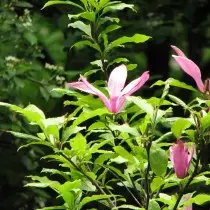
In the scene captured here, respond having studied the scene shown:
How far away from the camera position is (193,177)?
1834mm

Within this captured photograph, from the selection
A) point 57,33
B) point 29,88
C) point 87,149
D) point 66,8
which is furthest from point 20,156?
point 87,149

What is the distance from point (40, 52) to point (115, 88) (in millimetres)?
2076

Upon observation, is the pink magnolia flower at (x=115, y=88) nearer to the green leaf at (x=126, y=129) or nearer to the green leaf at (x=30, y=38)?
the green leaf at (x=126, y=129)

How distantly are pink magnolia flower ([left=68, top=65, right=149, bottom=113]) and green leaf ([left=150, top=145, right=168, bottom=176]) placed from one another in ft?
0.45

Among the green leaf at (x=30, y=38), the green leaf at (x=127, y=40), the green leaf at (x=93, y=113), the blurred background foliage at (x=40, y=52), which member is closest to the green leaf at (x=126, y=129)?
the green leaf at (x=93, y=113)

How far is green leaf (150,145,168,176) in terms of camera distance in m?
1.85

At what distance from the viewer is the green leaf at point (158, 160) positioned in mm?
1847

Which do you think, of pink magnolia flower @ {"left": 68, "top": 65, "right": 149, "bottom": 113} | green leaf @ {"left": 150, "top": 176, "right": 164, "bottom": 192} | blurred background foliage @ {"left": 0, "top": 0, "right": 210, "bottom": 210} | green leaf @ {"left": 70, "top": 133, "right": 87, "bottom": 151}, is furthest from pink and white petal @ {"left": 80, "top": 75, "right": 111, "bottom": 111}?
blurred background foliage @ {"left": 0, "top": 0, "right": 210, "bottom": 210}

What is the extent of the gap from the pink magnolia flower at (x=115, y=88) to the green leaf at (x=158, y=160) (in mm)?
138

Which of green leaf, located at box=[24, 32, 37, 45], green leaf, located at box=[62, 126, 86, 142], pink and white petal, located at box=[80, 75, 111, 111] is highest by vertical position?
pink and white petal, located at box=[80, 75, 111, 111]

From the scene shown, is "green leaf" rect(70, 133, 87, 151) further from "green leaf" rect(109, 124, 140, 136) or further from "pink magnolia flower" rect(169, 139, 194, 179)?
"pink magnolia flower" rect(169, 139, 194, 179)

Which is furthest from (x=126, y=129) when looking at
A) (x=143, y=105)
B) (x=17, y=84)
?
(x=17, y=84)

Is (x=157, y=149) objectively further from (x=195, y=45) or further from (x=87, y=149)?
(x=195, y=45)

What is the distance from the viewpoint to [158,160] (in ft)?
6.07
